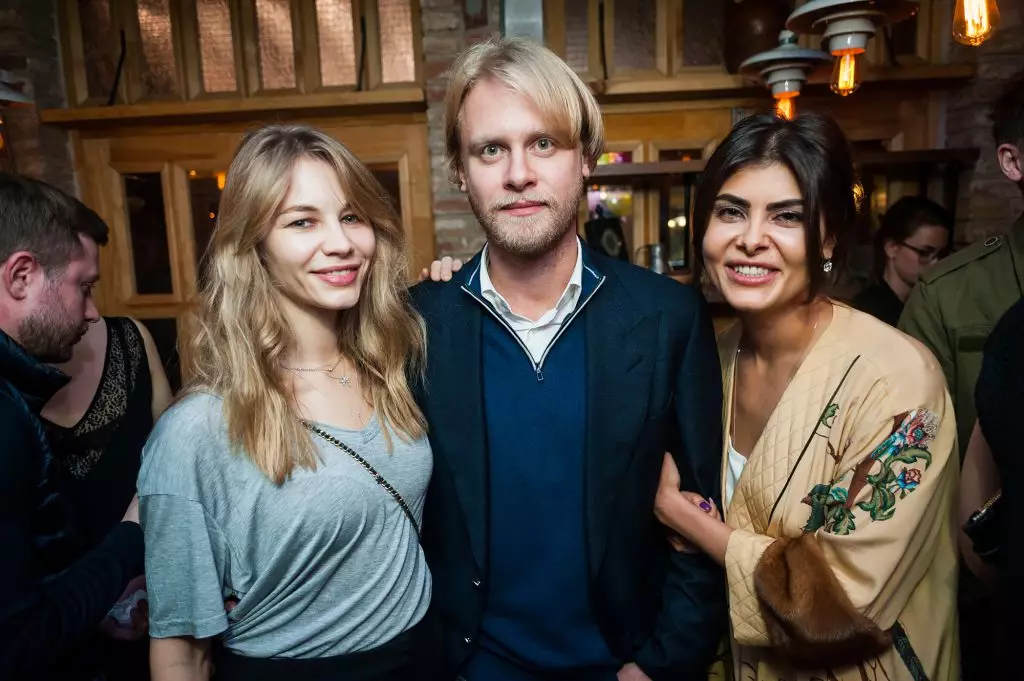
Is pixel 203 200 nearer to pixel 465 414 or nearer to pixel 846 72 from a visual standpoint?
pixel 465 414

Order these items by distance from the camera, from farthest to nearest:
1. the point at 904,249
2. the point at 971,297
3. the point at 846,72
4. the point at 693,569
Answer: the point at 904,249
the point at 846,72
the point at 971,297
the point at 693,569

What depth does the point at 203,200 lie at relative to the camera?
367 cm

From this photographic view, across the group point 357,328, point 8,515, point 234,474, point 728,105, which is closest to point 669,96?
point 728,105

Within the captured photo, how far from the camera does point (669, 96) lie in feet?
10.7

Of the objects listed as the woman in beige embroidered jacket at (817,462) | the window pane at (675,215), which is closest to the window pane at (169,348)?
the woman in beige embroidered jacket at (817,462)

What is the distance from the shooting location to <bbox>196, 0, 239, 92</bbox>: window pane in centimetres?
344

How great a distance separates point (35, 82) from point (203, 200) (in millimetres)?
926

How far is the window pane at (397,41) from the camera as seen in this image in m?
3.37

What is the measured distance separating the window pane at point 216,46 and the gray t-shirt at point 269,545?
2912 mm

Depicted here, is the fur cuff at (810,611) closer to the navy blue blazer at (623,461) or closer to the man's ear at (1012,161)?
the navy blue blazer at (623,461)

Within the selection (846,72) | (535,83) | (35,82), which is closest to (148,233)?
(35,82)

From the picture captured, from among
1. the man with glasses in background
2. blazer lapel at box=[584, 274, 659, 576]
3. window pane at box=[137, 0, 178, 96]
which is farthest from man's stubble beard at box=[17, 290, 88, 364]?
the man with glasses in background

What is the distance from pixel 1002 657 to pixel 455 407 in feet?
3.43

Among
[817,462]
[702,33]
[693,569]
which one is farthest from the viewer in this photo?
[702,33]
